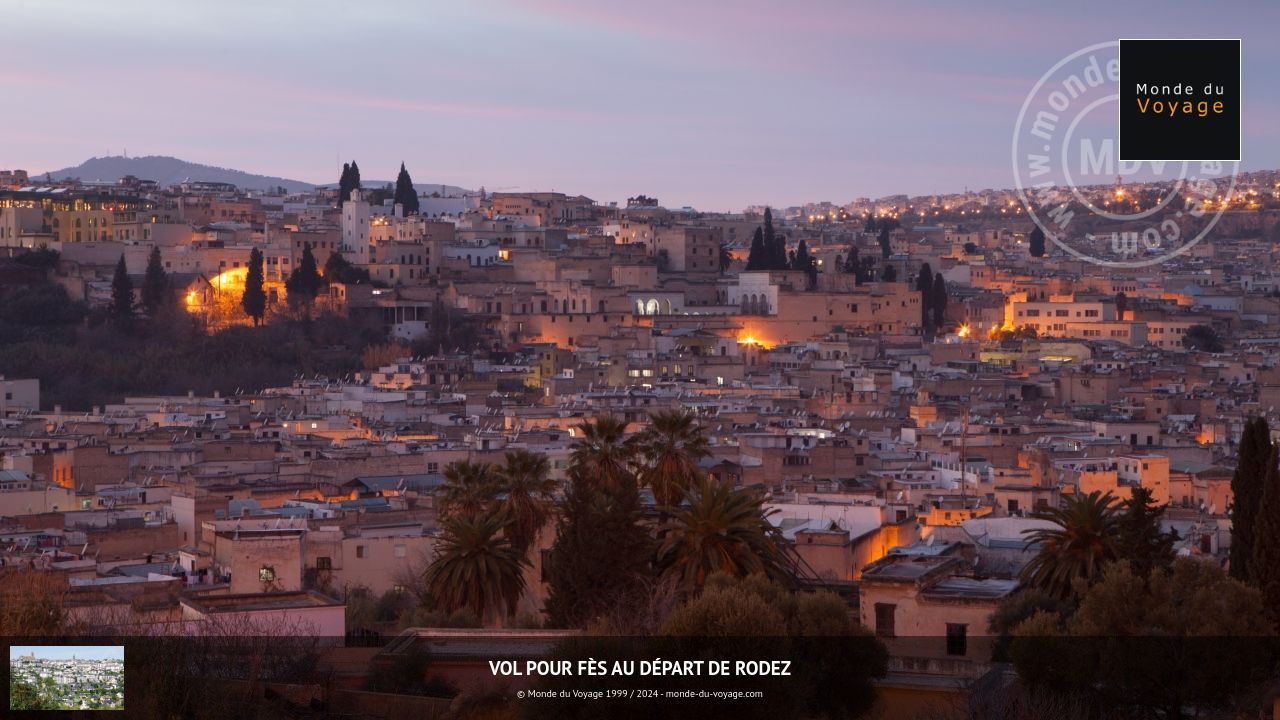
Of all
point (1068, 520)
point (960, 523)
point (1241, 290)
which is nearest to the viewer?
point (1068, 520)

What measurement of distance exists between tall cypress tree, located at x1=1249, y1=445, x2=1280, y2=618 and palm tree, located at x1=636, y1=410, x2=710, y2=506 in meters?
5.16

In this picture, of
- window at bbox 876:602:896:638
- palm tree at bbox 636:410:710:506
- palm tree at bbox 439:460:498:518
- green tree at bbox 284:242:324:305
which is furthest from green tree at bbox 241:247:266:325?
window at bbox 876:602:896:638

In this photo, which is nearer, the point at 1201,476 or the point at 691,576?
the point at 691,576

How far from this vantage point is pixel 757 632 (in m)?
10.8

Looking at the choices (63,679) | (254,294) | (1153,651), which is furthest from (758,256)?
(63,679)

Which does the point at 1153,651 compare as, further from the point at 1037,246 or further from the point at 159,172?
the point at 159,172

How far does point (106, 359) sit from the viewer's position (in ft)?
143

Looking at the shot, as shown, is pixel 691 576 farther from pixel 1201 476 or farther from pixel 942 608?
pixel 1201 476

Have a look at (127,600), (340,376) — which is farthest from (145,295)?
(127,600)

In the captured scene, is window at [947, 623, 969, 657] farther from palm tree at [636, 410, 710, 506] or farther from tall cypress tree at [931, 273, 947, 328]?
tall cypress tree at [931, 273, 947, 328]

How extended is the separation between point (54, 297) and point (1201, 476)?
30093 mm

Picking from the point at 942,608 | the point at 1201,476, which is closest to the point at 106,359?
the point at 1201,476

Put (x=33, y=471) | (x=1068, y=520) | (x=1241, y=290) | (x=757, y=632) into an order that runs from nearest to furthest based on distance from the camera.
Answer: (x=757, y=632), (x=1068, y=520), (x=33, y=471), (x=1241, y=290)

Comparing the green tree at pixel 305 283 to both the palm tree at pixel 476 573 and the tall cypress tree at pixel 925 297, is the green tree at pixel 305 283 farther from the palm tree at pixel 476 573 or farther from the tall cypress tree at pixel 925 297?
the palm tree at pixel 476 573
